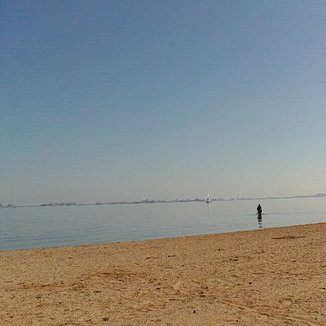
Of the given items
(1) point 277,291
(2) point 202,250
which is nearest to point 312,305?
(1) point 277,291

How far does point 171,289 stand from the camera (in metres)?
11.1

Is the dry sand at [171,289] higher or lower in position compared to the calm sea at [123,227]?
higher

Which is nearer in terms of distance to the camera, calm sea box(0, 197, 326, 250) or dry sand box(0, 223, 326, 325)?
dry sand box(0, 223, 326, 325)

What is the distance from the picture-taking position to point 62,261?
1833 centimetres

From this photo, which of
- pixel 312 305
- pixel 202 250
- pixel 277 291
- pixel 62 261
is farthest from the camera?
pixel 202 250

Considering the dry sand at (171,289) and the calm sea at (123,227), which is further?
the calm sea at (123,227)

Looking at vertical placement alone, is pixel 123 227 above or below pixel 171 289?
below

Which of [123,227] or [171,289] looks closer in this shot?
[171,289]

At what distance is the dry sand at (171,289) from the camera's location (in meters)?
8.30

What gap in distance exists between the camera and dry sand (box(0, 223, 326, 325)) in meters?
8.30

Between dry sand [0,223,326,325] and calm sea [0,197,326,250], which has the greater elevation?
dry sand [0,223,326,325]

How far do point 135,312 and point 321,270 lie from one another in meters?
7.63

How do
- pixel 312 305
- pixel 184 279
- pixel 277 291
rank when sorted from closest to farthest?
pixel 312 305 → pixel 277 291 → pixel 184 279

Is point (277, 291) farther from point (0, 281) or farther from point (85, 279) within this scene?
point (0, 281)
